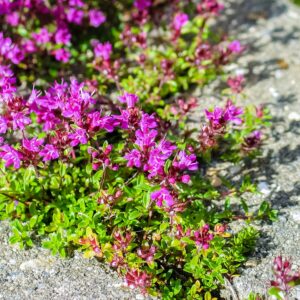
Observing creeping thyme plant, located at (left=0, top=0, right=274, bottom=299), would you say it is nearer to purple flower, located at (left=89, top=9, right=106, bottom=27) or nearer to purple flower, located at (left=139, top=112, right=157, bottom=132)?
purple flower, located at (left=139, top=112, right=157, bottom=132)

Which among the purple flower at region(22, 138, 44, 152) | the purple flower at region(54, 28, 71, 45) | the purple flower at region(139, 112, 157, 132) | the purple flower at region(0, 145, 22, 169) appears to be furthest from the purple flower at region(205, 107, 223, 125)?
the purple flower at region(54, 28, 71, 45)

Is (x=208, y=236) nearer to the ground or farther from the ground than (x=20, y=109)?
nearer to the ground

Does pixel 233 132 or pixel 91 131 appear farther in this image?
pixel 233 132

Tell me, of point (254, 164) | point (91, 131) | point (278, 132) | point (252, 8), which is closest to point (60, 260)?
point (91, 131)

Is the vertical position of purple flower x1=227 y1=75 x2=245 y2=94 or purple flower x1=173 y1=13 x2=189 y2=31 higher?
purple flower x1=173 y1=13 x2=189 y2=31

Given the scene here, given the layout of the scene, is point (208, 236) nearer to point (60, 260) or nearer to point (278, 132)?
point (60, 260)
